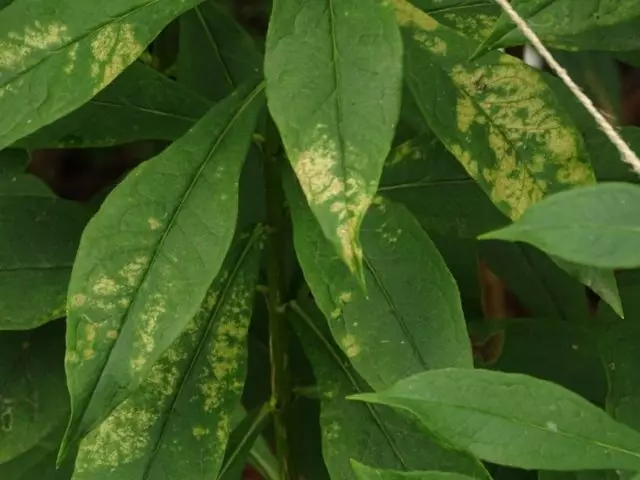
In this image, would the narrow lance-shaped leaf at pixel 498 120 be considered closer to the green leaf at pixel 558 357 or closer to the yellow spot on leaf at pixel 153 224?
the yellow spot on leaf at pixel 153 224

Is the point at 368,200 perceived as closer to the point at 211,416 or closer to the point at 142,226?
the point at 142,226

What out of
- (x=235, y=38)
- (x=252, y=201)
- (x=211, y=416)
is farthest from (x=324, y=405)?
(x=235, y=38)

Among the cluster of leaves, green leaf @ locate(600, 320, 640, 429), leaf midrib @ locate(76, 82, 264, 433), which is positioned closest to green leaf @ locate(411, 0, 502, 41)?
the cluster of leaves

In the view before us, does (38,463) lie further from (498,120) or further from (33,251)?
(498,120)

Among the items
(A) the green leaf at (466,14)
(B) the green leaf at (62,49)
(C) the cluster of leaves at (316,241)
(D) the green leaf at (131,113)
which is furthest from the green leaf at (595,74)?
(B) the green leaf at (62,49)

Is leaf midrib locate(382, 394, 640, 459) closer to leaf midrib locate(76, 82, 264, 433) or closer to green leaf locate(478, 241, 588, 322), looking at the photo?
leaf midrib locate(76, 82, 264, 433)

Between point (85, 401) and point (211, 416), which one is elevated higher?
point (85, 401)
